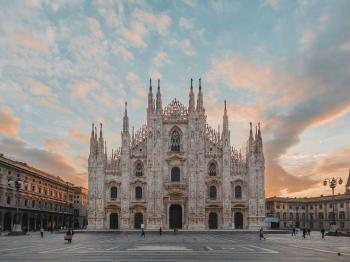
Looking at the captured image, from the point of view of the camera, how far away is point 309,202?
127 meters

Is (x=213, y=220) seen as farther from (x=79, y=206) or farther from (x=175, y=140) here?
(x=79, y=206)

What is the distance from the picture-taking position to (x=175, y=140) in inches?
3199

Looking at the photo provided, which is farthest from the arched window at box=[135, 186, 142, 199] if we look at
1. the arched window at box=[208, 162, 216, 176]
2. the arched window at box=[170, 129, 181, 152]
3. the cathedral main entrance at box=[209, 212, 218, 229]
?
the cathedral main entrance at box=[209, 212, 218, 229]

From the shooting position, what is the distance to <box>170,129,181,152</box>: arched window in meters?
80.8

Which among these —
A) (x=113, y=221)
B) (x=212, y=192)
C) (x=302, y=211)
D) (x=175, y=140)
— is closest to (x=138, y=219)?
(x=113, y=221)

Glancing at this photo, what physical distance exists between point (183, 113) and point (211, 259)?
5920 centimetres

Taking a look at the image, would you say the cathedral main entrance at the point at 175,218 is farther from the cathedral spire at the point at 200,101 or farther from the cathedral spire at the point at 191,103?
the cathedral spire at the point at 200,101

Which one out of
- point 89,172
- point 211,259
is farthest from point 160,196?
point 211,259

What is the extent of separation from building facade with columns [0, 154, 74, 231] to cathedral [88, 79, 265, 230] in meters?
12.5

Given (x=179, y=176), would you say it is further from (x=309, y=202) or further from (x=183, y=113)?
(x=309, y=202)

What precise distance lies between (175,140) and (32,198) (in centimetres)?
2864

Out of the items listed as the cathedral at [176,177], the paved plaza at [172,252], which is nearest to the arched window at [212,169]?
the cathedral at [176,177]

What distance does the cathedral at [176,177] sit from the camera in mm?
78188

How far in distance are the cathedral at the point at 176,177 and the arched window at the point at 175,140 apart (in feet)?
0.54
